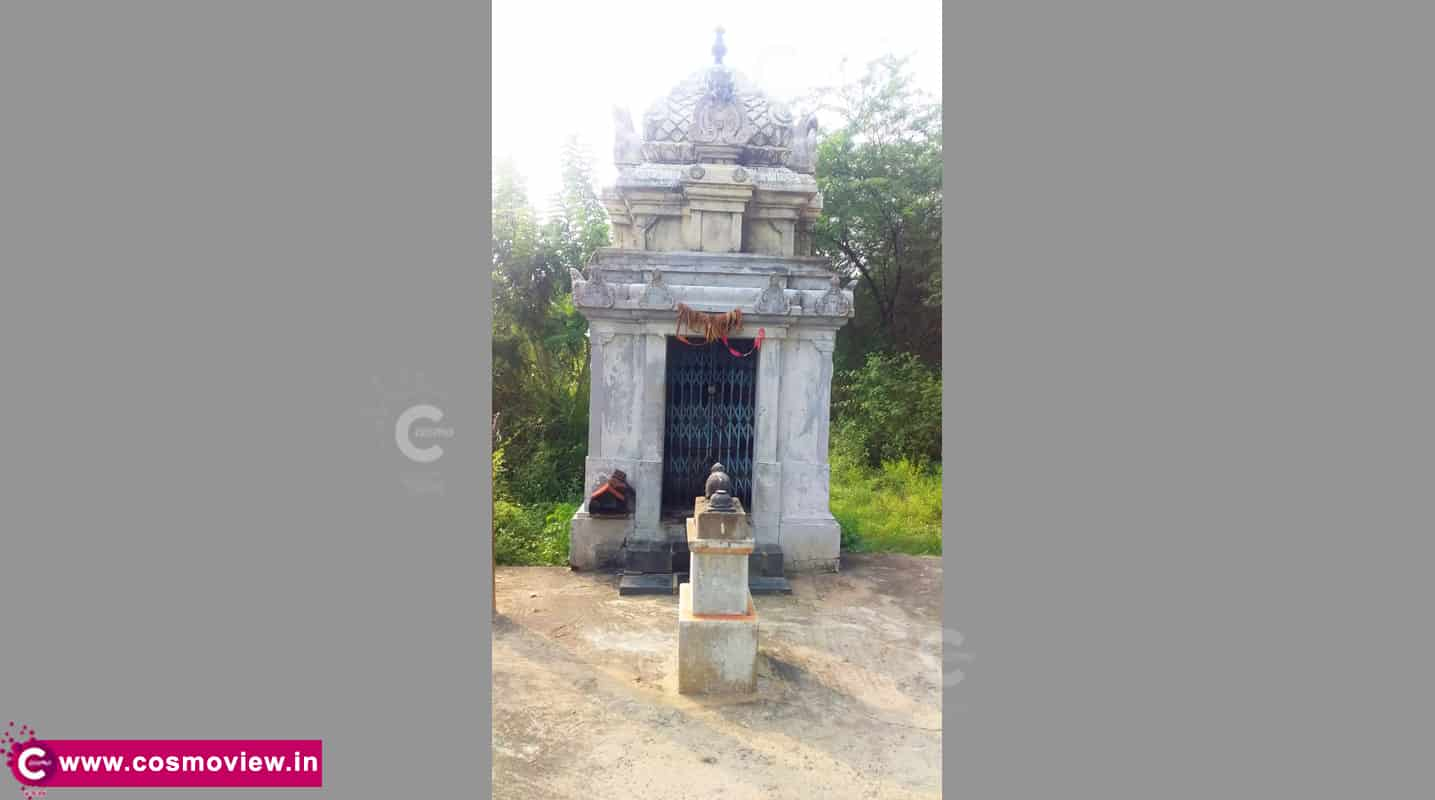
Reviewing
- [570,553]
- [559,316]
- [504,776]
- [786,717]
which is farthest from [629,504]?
[559,316]

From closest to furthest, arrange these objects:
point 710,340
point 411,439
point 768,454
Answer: point 411,439 → point 710,340 → point 768,454

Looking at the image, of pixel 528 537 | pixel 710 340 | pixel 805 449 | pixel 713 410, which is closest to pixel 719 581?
pixel 805 449

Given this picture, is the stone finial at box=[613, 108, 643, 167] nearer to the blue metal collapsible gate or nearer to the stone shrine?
the stone shrine

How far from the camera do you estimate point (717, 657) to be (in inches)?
191

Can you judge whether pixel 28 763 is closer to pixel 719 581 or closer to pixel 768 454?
pixel 719 581

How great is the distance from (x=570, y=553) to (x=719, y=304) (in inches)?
110

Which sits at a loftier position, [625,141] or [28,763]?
[625,141]

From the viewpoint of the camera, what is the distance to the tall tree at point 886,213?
15266 mm

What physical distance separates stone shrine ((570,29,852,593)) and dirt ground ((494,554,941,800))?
0.80 metres

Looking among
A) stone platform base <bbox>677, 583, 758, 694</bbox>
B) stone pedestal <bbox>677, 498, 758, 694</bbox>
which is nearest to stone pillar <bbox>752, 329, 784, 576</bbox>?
stone pedestal <bbox>677, 498, 758, 694</bbox>

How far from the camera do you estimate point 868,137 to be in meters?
16.3

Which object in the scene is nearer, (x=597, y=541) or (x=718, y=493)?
(x=718, y=493)

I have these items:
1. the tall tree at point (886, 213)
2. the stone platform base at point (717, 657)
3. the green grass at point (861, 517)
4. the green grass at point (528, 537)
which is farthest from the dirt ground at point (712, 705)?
the tall tree at point (886, 213)

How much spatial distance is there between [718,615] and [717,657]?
0.25m
